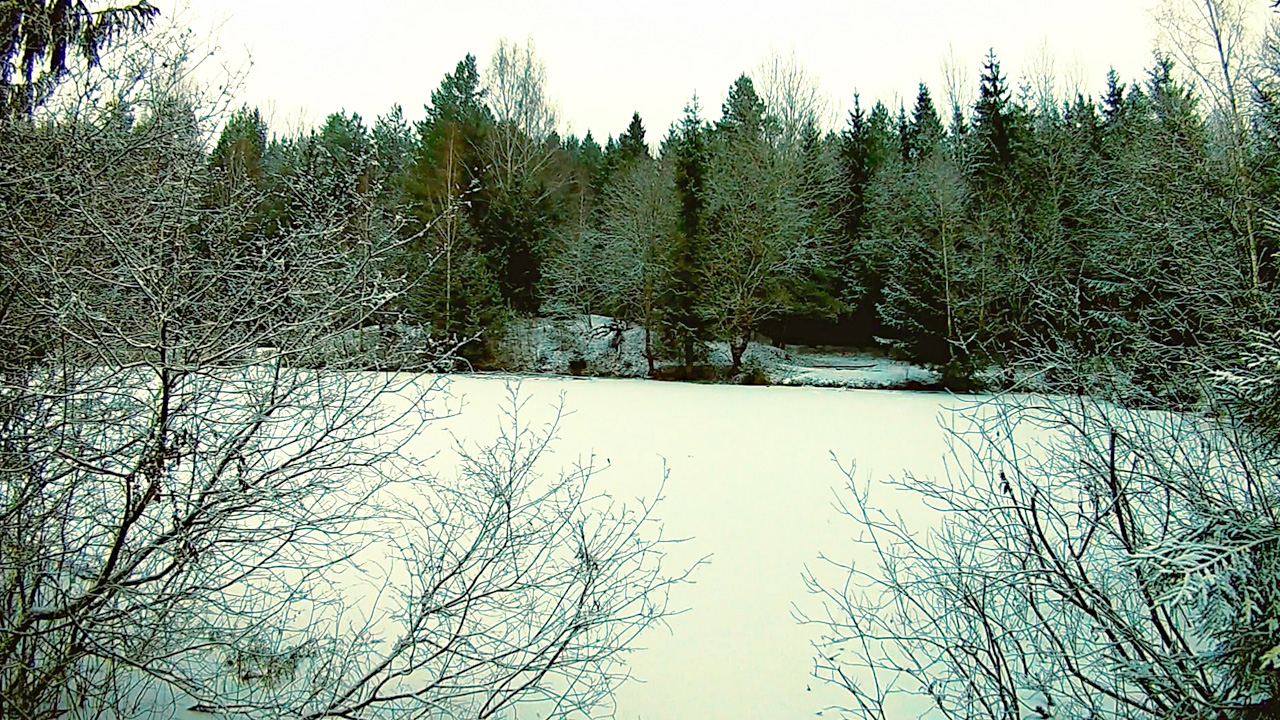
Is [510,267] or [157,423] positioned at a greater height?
[510,267]

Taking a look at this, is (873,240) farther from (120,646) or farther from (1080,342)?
(120,646)

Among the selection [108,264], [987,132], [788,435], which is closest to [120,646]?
[108,264]

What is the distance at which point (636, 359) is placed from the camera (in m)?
17.5

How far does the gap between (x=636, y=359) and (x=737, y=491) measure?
11.2 metres

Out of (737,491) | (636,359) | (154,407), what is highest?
(636,359)

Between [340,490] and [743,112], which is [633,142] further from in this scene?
[340,490]

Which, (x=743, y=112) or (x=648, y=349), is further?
(x=743, y=112)

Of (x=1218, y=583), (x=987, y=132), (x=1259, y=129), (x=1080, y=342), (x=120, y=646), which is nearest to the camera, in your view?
(x=1218, y=583)

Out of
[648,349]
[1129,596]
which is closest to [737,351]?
[648,349]

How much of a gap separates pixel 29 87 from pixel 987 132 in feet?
58.4

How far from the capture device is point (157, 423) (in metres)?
2.08

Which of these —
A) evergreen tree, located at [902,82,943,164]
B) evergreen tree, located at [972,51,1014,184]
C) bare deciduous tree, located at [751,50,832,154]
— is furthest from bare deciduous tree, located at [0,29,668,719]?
bare deciduous tree, located at [751,50,832,154]

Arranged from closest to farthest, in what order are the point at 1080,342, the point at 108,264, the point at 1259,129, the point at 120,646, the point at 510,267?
the point at 120,646
the point at 108,264
the point at 1080,342
the point at 1259,129
the point at 510,267

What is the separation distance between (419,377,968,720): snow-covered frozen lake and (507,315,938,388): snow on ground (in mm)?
2697
